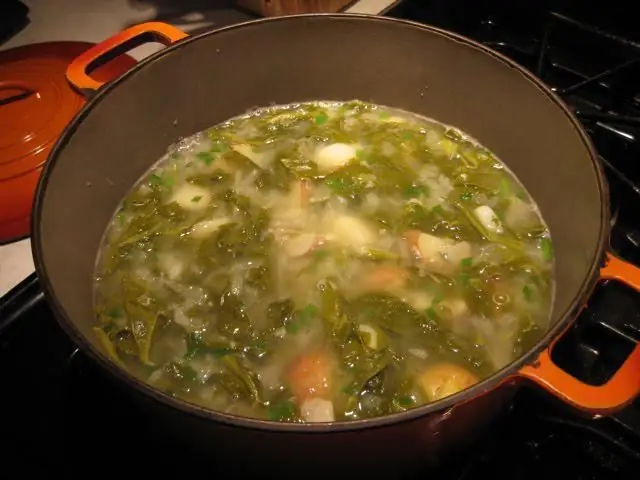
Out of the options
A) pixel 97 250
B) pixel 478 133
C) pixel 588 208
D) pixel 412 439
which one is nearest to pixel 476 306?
pixel 588 208

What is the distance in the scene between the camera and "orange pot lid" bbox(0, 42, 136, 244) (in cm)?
158

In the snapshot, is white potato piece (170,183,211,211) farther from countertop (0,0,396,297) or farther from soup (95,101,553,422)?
countertop (0,0,396,297)

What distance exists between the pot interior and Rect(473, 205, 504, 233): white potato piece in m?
0.13

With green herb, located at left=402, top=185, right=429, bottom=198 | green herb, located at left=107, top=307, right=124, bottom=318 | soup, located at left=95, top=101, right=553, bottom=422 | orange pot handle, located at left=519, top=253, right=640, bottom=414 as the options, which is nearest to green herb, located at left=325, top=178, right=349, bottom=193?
soup, located at left=95, top=101, right=553, bottom=422

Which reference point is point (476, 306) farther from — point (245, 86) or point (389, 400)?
point (245, 86)

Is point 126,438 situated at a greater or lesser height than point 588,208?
lesser

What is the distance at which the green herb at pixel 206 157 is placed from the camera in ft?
5.70

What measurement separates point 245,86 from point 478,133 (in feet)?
2.14

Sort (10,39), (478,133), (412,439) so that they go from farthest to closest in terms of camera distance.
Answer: (10,39) → (478,133) → (412,439)

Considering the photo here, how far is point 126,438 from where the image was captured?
4.32 feet

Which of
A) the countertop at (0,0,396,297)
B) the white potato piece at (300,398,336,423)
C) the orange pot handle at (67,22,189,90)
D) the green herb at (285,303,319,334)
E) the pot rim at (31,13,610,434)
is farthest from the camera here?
the countertop at (0,0,396,297)

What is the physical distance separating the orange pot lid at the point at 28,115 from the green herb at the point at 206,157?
301mm

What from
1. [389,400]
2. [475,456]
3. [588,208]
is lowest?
[475,456]

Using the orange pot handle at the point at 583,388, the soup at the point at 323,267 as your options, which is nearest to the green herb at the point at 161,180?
the soup at the point at 323,267
